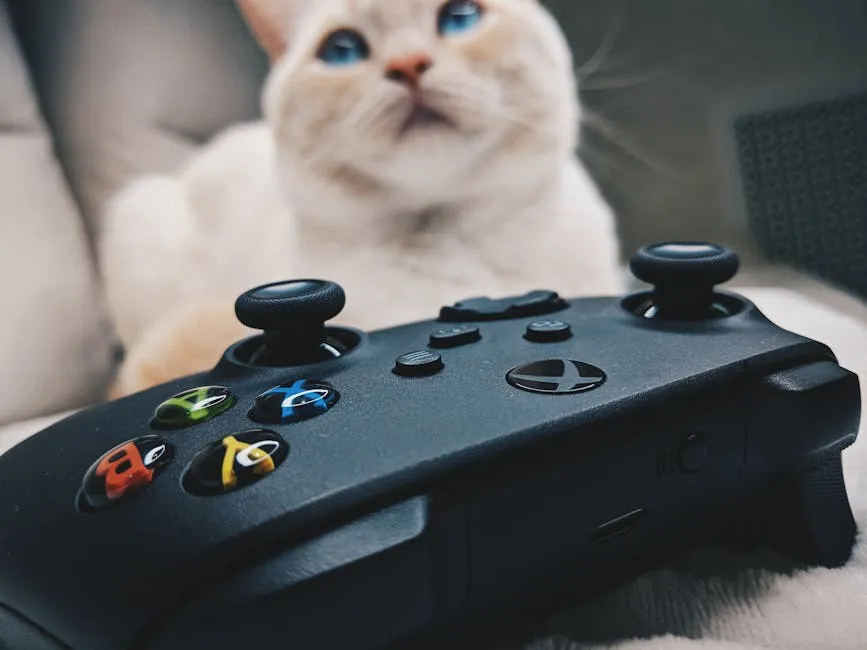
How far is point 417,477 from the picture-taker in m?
0.25

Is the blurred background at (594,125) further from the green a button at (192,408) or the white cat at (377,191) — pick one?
the green a button at (192,408)

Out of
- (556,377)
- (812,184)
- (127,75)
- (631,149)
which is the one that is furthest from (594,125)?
(556,377)

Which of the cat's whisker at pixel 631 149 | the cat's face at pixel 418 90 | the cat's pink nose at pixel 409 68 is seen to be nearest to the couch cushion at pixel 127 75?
the cat's face at pixel 418 90

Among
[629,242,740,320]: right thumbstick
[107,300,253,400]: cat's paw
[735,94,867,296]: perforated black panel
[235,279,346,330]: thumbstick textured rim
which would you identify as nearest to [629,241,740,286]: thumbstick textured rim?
[629,242,740,320]: right thumbstick

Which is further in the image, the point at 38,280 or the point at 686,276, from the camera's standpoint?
the point at 38,280

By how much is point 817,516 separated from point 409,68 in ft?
1.28

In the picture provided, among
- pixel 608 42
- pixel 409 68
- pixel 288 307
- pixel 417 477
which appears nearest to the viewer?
pixel 417 477

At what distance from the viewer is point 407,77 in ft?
1.86

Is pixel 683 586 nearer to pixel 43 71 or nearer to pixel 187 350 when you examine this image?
pixel 187 350

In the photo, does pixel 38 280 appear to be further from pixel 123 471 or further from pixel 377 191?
pixel 123 471

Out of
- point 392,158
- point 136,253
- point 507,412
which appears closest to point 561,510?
point 507,412

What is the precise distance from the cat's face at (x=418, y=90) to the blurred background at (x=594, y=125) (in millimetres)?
150

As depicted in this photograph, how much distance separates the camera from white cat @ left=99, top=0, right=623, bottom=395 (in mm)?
573

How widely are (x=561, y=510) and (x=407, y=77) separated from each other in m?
0.38
